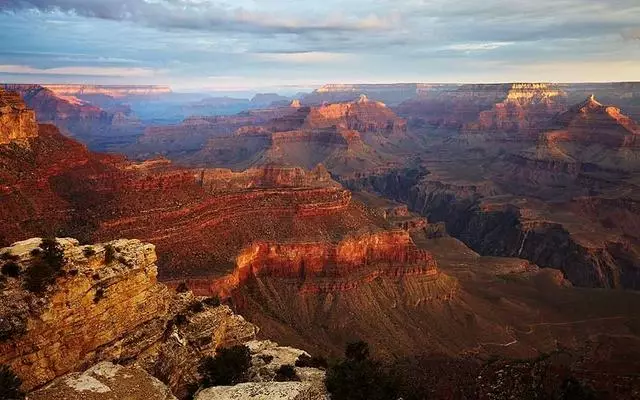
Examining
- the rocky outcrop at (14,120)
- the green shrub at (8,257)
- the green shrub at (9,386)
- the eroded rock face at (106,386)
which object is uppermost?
the rocky outcrop at (14,120)

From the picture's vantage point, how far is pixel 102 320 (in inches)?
1309

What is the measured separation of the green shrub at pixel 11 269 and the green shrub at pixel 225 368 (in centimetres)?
1247


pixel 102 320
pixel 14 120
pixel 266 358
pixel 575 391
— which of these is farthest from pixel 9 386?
pixel 14 120

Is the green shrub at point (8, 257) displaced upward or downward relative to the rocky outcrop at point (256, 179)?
upward

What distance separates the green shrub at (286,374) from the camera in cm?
3628

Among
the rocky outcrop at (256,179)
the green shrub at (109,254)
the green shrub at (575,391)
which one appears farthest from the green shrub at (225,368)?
the rocky outcrop at (256,179)

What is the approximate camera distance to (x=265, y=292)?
7519 cm

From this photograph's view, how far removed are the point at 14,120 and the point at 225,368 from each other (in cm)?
5786

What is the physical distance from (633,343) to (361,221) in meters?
38.9

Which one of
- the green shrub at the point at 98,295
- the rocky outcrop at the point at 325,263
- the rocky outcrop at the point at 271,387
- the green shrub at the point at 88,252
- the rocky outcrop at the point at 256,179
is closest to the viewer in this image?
the rocky outcrop at the point at 271,387

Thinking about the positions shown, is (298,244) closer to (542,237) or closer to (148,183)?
(148,183)

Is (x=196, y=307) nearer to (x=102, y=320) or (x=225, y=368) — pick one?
(x=225, y=368)

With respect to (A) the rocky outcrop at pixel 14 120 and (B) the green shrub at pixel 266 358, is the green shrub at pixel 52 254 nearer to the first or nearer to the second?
(B) the green shrub at pixel 266 358

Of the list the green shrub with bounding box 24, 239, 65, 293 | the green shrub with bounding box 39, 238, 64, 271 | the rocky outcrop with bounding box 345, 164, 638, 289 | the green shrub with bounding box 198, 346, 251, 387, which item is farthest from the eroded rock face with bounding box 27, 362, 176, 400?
the rocky outcrop with bounding box 345, 164, 638, 289
